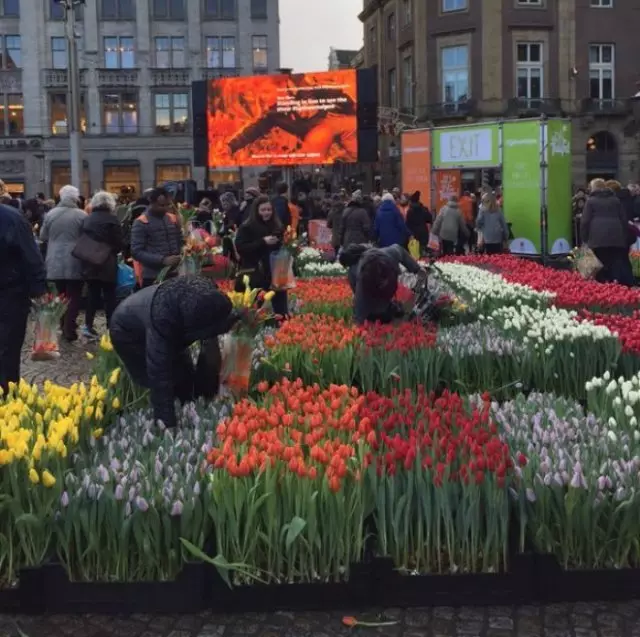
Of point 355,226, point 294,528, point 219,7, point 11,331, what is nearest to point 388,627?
point 294,528

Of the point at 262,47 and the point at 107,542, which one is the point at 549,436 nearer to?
the point at 107,542

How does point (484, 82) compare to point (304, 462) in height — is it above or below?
above

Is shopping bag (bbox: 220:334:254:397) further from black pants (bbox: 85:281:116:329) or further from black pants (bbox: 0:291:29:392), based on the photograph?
black pants (bbox: 85:281:116:329)

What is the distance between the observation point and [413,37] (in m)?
52.1

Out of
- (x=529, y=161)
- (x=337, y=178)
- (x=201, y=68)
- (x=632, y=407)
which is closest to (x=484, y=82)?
(x=337, y=178)

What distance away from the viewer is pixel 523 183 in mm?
19969

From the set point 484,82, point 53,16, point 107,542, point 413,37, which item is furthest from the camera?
point 53,16

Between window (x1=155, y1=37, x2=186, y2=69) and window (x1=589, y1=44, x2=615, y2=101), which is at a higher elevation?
window (x1=155, y1=37, x2=186, y2=69)

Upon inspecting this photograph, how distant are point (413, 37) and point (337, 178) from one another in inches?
401

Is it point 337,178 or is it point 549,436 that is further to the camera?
point 337,178

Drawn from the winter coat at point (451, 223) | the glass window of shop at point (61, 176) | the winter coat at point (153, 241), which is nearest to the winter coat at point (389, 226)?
the winter coat at point (451, 223)

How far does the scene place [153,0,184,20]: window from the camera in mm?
58125

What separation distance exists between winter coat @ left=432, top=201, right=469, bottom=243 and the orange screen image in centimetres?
942

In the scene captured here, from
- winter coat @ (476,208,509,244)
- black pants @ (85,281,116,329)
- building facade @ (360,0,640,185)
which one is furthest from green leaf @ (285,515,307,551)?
building facade @ (360,0,640,185)
